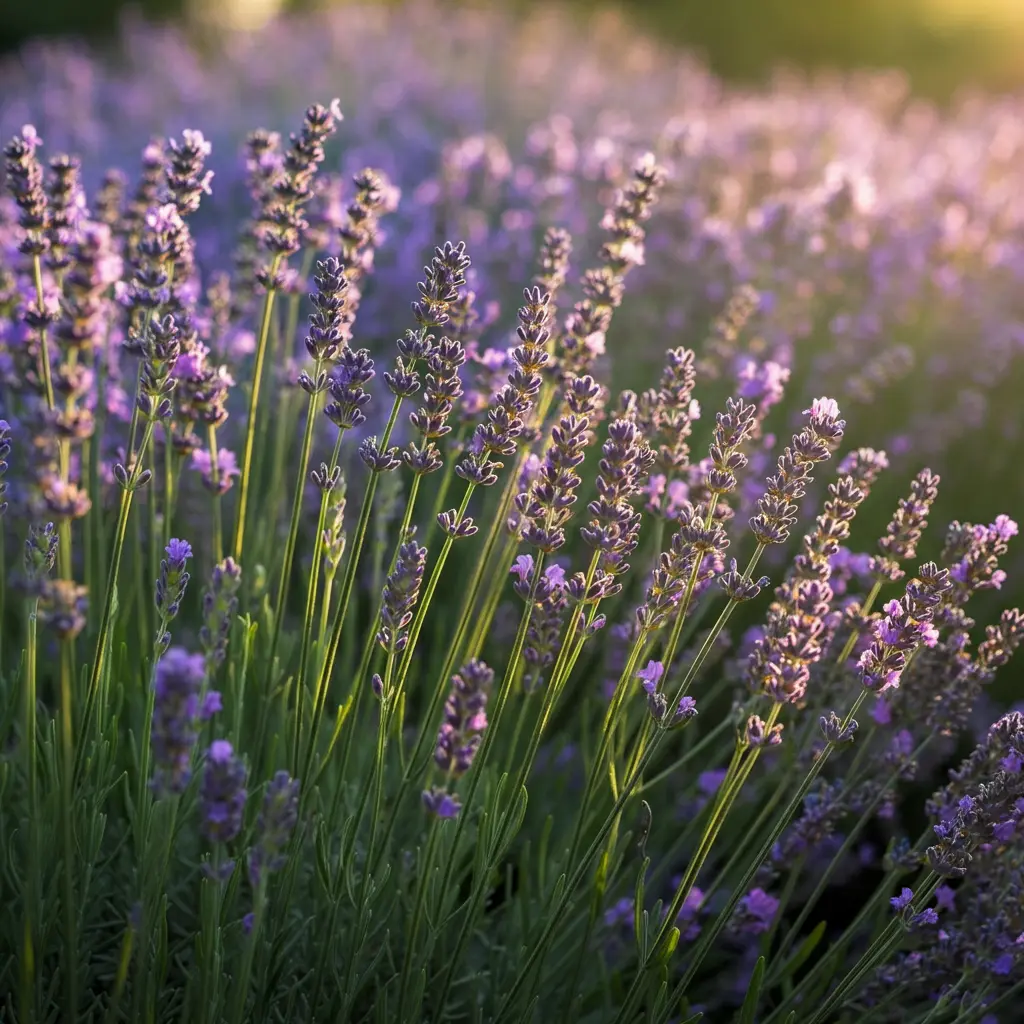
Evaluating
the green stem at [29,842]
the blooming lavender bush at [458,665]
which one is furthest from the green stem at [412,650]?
the green stem at [29,842]

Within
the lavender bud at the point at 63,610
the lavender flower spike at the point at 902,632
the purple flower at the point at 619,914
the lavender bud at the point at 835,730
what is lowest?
the purple flower at the point at 619,914

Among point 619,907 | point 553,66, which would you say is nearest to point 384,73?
point 553,66

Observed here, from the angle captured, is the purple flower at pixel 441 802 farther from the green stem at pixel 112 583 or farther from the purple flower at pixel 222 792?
the green stem at pixel 112 583

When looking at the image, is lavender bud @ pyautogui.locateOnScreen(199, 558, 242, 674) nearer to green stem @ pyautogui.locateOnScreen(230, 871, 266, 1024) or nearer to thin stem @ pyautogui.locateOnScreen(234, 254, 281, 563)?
green stem @ pyautogui.locateOnScreen(230, 871, 266, 1024)

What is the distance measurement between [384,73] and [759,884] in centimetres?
857

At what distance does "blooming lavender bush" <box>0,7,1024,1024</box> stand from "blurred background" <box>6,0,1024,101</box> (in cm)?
1162

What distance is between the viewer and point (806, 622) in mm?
1610

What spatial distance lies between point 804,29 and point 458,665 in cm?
1453

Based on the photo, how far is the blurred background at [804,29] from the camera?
44.2 ft

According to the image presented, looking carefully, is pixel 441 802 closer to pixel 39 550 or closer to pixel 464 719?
pixel 464 719

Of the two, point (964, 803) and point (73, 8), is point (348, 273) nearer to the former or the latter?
point (964, 803)

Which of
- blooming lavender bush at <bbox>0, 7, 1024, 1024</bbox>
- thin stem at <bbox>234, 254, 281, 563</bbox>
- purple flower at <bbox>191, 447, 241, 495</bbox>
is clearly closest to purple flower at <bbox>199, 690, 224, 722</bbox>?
blooming lavender bush at <bbox>0, 7, 1024, 1024</bbox>

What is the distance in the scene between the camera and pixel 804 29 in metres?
14.6

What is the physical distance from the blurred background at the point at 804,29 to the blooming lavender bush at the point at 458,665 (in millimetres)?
11625
